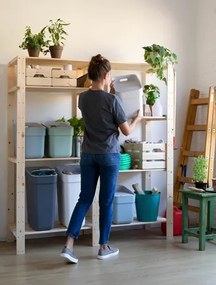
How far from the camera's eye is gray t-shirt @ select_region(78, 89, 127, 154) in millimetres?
3092

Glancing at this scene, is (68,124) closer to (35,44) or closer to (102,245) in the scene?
(35,44)

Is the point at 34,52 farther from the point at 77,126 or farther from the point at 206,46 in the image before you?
the point at 206,46

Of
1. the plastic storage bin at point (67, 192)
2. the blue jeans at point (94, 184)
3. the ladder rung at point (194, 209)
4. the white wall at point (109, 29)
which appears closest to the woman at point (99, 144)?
the blue jeans at point (94, 184)

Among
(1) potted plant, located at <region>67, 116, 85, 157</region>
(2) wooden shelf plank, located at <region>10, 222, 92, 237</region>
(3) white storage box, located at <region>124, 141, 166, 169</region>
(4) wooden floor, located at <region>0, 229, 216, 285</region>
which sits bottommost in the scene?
(4) wooden floor, located at <region>0, 229, 216, 285</region>

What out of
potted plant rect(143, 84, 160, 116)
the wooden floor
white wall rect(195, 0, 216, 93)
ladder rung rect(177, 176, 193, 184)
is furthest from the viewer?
white wall rect(195, 0, 216, 93)

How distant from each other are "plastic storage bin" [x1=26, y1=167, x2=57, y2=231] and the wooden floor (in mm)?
232

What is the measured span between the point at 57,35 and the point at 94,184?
1.37 m

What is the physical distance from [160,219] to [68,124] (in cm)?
124

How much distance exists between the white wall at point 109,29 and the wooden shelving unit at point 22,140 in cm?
8

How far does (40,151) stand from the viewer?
3510 mm

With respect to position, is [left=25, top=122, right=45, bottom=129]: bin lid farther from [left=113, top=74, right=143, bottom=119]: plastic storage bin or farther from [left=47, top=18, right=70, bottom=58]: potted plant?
[left=113, top=74, right=143, bottom=119]: plastic storage bin

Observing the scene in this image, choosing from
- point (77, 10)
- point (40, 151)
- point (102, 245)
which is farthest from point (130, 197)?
point (77, 10)

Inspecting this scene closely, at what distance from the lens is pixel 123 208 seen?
3.74 m

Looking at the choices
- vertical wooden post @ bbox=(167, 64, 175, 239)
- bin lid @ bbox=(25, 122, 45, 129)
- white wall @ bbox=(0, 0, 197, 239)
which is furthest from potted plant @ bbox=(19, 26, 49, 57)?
vertical wooden post @ bbox=(167, 64, 175, 239)
